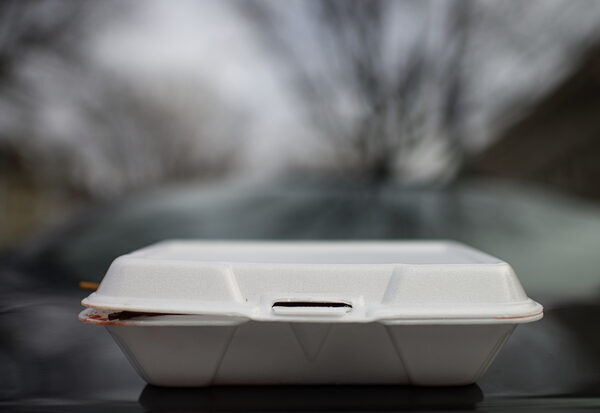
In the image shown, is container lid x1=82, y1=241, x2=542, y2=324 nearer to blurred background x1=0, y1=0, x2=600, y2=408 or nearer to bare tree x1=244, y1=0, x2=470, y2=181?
blurred background x1=0, y1=0, x2=600, y2=408

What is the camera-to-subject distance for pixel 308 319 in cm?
83

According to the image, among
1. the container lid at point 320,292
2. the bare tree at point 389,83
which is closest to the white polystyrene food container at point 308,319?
the container lid at point 320,292

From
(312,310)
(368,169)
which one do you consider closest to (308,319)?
(312,310)

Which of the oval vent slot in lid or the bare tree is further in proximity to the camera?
the bare tree

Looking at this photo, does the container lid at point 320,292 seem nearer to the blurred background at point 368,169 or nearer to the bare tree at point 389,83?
the blurred background at point 368,169

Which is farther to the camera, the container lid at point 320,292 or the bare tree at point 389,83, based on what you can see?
the bare tree at point 389,83

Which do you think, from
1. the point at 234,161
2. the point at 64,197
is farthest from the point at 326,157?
the point at 234,161

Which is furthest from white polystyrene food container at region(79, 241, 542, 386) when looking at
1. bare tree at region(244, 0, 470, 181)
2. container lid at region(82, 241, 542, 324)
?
bare tree at region(244, 0, 470, 181)

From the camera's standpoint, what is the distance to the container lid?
844mm

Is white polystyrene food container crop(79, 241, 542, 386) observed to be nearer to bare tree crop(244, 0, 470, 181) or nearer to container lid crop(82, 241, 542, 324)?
container lid crop(82, 241, 542, 324)

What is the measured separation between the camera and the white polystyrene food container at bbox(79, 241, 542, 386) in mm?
854

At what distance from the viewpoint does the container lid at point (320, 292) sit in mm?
844

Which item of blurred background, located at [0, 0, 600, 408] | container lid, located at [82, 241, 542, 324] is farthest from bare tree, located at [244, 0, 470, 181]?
container lid, located at [82, 241, 542, 324]

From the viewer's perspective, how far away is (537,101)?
4309 mm
